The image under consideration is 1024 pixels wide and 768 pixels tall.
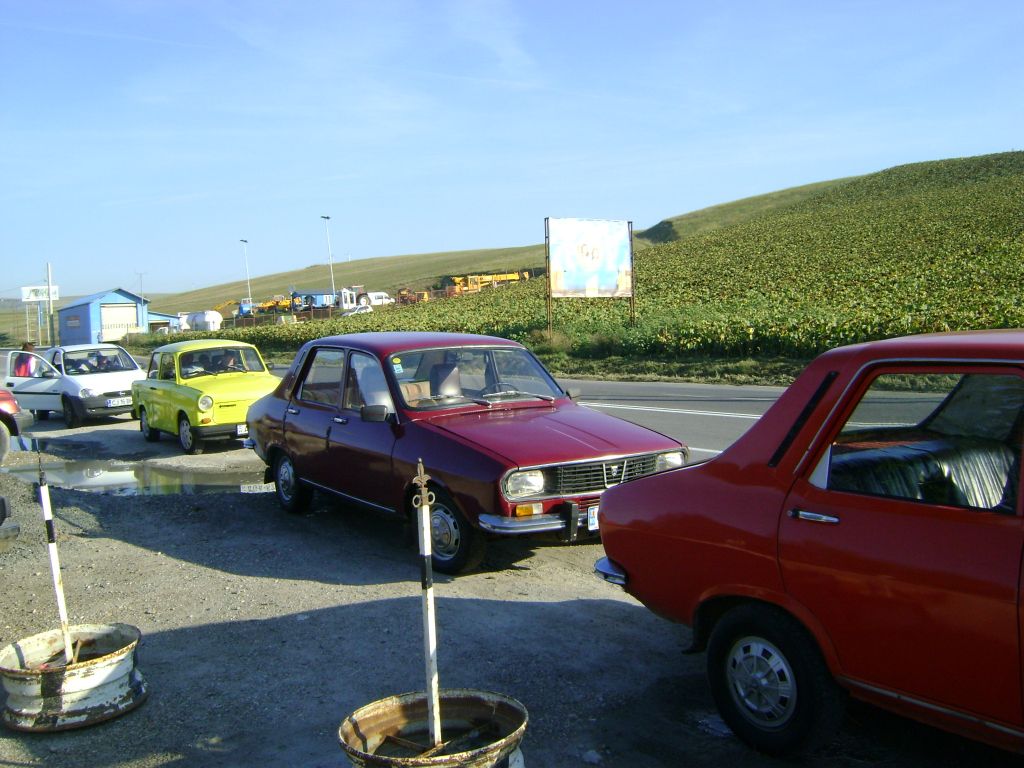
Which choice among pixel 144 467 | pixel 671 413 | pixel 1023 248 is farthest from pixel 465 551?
pixel 1023 248

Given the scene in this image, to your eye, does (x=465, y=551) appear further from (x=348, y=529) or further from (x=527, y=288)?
(x=527, y=288)

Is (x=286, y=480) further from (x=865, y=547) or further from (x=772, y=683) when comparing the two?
(x=865, y=547)

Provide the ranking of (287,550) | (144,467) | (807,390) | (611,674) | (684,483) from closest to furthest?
(807,390)
(684,483)
(611,674)
(287,550)
(144,467)

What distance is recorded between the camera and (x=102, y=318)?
60875 millimetres

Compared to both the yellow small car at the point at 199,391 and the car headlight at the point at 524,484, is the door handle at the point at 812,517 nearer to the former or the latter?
the car headlight at the point at 524,484

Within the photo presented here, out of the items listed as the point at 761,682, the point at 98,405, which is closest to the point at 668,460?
the point at 761,682

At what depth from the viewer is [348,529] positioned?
7.95 m

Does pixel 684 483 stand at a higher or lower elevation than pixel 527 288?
lower

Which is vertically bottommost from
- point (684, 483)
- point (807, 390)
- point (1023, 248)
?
point (684, 483)

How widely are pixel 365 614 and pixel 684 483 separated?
8.05ft

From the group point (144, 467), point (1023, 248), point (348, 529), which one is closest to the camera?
point (348, 529)

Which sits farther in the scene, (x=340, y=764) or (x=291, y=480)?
(x=291, y=480)

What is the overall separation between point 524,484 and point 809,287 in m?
34.7

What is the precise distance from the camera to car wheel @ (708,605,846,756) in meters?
3.49
